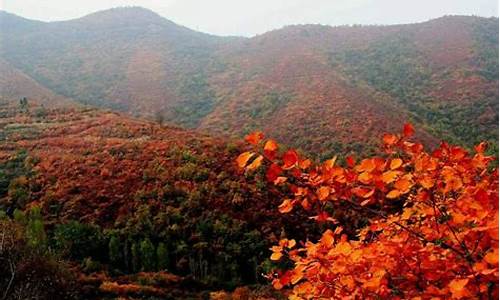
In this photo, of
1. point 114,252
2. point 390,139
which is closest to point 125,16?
point 114,252

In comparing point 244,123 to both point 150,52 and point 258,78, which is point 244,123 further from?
point 150,52

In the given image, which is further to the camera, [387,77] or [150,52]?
[150,52]

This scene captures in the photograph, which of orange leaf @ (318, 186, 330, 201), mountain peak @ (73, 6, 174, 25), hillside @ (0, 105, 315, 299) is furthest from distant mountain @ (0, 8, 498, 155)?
orange leaf @ (318, 186, 330, 201)

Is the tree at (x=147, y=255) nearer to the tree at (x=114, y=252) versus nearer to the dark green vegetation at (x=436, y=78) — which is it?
the tree at (x=114, y=252)

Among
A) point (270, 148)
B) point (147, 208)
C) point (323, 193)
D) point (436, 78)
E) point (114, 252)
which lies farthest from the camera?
point (436, 78)

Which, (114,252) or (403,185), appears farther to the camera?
(114,252)

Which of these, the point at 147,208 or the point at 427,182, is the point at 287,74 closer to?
the point at 147,208

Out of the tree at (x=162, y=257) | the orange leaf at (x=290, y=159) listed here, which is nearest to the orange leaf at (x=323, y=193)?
the orange leaf at (x=290, y=159)

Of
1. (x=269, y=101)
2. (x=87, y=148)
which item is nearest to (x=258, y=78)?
(x=269, y=101)
